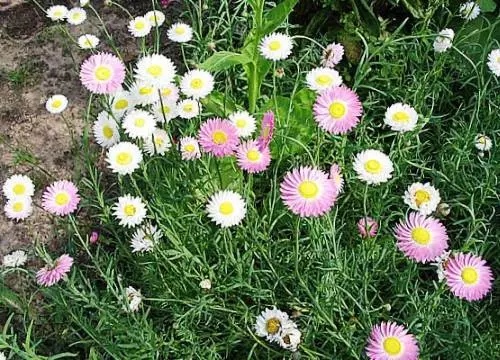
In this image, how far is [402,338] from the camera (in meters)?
1.36

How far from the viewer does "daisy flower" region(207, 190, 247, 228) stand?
1.48 meters

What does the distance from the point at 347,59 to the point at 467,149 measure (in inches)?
22.8

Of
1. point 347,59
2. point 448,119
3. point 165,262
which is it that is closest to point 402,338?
point 165,262

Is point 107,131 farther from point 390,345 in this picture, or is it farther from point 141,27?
point 390,345

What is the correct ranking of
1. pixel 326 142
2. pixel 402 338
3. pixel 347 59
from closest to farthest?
pixel 402 338 < pixel 326 142 < pixel 347 59

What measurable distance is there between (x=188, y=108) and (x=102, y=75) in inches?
9.9

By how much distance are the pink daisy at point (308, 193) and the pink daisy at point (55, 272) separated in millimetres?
523

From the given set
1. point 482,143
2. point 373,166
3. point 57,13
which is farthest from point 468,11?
point 57,13

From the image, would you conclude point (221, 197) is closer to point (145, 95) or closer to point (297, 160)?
point (145, 95)

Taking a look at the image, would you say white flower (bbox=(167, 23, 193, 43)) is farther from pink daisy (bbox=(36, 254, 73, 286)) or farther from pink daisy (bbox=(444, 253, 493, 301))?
pink daisy (bbox=(444, 253, 493, 301))

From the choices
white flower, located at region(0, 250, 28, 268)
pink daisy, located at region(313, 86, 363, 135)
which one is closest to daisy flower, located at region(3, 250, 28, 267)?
white flower, located at region(0, 250, 28, 268)

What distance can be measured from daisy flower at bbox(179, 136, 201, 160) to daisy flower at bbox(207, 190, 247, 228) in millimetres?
179

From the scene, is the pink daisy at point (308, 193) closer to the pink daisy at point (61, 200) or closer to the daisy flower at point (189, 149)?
the daisy flower at point (189, 149)

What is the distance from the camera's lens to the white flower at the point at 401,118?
5.39 feet
